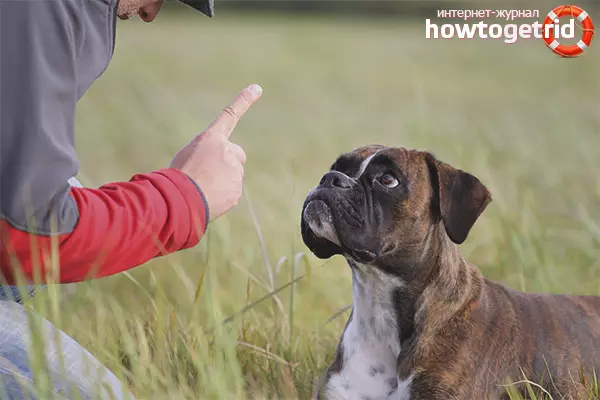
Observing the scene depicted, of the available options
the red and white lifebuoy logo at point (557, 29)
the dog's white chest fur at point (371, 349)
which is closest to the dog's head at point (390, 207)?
the dog's white chest fur at point (371, 349)

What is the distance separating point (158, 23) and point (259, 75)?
14.5ft

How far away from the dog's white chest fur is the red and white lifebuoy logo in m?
2.06

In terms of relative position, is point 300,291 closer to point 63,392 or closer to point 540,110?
point 63,392

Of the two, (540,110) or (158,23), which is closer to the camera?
(540,110)

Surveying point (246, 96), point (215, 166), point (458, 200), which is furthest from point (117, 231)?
point (458, 200)

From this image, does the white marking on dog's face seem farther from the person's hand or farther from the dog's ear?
the person's hand

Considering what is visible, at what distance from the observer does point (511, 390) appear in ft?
10.4

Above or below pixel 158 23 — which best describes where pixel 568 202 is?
below

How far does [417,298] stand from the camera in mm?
3316

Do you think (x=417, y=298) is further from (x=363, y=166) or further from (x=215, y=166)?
(x=215, y=166)

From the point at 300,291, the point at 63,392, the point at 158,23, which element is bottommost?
the point at 300,291

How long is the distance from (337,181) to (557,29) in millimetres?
2263

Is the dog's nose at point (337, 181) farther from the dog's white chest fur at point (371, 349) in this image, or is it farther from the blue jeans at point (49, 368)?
the blue jeans at point (49, 368)

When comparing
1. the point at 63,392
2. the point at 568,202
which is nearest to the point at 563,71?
the point at 568,202
